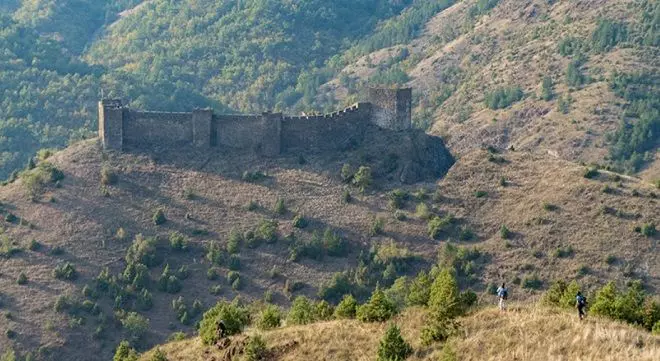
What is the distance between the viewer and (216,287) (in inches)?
3174

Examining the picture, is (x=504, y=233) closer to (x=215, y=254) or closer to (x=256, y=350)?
(x=215, y=254)

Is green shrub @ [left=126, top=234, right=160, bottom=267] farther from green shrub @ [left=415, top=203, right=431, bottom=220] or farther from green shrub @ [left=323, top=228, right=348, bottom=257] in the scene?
green shrub @ [left=415, top=203, right=431, bottom=220]

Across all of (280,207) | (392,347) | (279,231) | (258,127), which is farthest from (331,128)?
(392,347)

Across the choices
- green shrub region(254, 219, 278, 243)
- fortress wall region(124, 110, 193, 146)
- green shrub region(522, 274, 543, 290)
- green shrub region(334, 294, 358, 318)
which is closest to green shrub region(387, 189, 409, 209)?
green shrub region(254, 219, 278, 243)

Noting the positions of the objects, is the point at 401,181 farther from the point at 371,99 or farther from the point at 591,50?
the point at 591,50

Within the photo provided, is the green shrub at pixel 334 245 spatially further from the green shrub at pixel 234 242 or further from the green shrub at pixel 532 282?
the green shrub at pixel 532 282

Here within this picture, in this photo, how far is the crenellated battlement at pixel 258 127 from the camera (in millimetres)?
89562

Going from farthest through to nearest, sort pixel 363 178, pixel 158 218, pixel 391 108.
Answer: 1. pixel 391 108
2. pixel 363 178
3. pixel 158 218

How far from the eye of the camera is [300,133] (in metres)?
90.2

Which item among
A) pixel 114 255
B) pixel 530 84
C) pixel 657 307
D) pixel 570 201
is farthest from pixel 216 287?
pixel 530 84

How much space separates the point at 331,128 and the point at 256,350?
42.1 metres

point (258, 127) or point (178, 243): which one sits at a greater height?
point (258, 127)

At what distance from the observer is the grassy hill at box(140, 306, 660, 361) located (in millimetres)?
41906

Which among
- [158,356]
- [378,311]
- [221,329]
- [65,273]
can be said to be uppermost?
[378,311]
